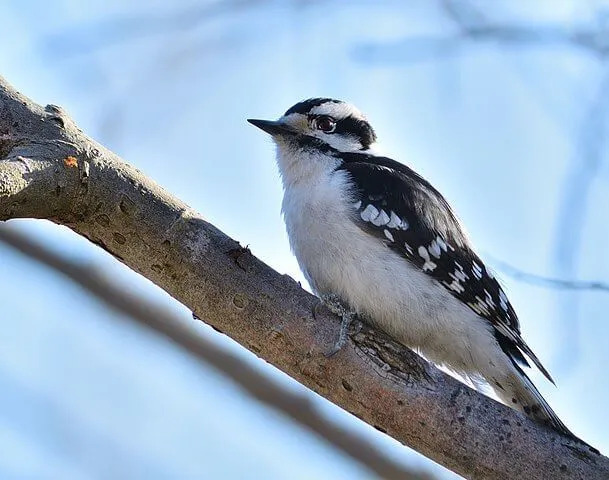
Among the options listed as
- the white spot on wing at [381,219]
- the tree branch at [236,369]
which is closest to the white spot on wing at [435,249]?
the white spot on wing at [381,219]

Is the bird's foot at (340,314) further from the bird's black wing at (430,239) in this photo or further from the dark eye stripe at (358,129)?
the dark eye stripe at (358,129)

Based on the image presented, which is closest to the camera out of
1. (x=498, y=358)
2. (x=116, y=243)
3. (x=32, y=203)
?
(x=32, y=203)

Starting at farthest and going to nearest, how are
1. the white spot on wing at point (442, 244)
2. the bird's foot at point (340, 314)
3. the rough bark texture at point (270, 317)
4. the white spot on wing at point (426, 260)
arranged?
the white spot on wing at point (442, 244) < the white spot on wing at point (426, 260) < the bird's foot at point (340, 314) < the rough bark texture at point (270, 317)

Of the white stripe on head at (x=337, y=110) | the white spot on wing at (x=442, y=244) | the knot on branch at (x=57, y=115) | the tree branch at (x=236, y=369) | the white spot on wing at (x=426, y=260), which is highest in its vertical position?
the white stripe on head at (x=337, y=110)

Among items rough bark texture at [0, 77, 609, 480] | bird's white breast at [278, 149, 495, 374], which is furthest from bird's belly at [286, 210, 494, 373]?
rough bark texture at [0, 77, 609, 480]

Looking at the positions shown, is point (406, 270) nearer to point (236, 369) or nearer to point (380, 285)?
point (380, 285)

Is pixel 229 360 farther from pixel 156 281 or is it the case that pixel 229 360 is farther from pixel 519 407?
pixel 519 407

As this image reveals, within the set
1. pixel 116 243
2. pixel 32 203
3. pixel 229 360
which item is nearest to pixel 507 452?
pixel 229 360

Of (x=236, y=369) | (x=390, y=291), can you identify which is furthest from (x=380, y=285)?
(x=236, y=369)
